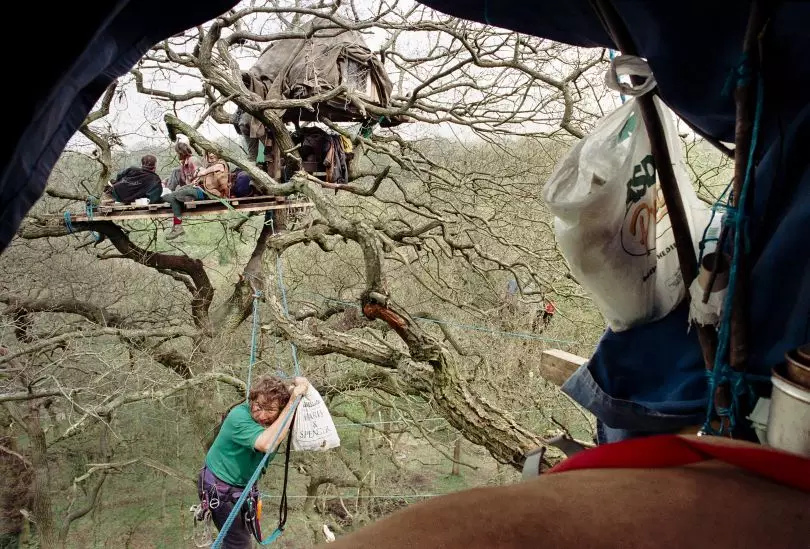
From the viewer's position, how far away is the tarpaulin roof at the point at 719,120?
1.03 m

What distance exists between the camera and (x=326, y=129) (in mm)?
8945

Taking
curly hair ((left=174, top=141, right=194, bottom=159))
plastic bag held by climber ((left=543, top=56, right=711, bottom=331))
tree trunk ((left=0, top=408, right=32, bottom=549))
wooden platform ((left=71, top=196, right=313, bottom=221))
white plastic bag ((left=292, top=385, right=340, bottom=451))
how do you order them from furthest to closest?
tree trunk ((left=0, top=408, right=32, bottom=549)) → curly hair ((left=174, top=141, right=194, bottom=159)) → wooden platform ((left=71, top=196, right=313, bottom=221)) → white plastic bag ((left=292, top=385, right=340, bottom=451)) → plastic bag held by climber ((left=543, top=56, right=711, bottom=331))

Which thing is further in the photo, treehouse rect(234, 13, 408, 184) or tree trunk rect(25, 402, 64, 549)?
tree trunk rect(25, 402, 64, 549)

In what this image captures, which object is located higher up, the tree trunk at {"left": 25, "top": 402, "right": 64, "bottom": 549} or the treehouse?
the treehouse

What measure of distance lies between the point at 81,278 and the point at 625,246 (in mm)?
8824

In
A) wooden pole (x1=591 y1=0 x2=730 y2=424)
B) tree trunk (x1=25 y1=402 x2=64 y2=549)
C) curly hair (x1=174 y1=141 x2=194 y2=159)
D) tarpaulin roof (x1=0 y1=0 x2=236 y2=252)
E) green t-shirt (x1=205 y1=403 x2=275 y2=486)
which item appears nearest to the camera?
tarpaulin roof (x1=0 y1=0 x2=236 y2=252)

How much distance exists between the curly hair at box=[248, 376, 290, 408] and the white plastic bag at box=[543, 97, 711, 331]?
2845 millimetres

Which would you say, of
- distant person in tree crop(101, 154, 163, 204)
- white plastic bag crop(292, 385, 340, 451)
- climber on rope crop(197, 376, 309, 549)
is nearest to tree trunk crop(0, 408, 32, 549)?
distant person in tree crop(101, 154, 163, 204)

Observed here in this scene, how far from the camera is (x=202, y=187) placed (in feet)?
24.1

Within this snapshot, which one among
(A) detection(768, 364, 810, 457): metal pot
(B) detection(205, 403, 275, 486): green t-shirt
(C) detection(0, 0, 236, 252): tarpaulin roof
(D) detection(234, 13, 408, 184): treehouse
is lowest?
(B) detection(205, 403, 275, 486): green t-shirt

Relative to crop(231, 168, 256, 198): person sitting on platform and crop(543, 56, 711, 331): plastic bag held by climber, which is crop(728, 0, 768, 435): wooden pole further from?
crop(231, 168, 256, 198): person sitting on platform

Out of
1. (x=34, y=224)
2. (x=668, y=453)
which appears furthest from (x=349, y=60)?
(x=668, y=453)

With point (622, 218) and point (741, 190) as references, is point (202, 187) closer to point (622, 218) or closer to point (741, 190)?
point (622, 218)

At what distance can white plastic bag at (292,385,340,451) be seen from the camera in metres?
3.81
